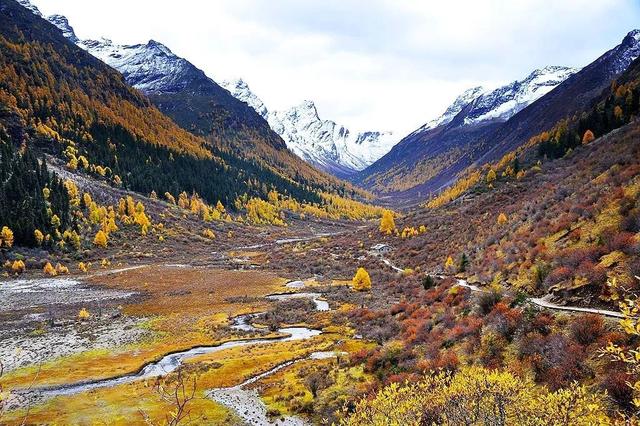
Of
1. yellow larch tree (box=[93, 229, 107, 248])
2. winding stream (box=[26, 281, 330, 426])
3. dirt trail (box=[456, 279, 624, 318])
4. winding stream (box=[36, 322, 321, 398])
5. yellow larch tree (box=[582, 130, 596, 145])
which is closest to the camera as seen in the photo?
dirt trail (box=[456, 279, 624, 318])

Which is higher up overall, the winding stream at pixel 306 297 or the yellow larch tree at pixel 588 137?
the yellow larch tree at pixel 588 137

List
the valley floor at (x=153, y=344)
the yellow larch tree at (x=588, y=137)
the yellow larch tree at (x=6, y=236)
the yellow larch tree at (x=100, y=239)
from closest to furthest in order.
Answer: the valley floor at (x=153, y=344) → the yellow larch tree at (x=6, y=236) → the yellow larch tree at (x=588, y=137) → the yellow larch tree at (x=100, y=239)

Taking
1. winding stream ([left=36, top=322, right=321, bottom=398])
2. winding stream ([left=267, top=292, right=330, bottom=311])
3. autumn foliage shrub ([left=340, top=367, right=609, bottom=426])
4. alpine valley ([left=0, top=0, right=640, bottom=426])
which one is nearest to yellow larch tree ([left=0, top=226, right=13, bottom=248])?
alpine valley ([left=0, top=0, right=640, bottom=426])

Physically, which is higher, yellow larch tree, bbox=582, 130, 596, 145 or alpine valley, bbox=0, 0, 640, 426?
yellow larch tree, bbox=582, 130, 596, 145

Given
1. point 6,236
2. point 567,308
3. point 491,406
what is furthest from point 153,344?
point 6,236

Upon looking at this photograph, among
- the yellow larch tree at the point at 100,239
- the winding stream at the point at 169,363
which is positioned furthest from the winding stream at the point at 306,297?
the yellow larch tree at the point at 100,239

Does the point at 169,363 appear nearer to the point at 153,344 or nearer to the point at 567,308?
the point at 153,344

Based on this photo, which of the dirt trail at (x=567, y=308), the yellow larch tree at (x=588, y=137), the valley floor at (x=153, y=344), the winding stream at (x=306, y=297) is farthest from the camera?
the yellow larch tree at (x=588, y=137)

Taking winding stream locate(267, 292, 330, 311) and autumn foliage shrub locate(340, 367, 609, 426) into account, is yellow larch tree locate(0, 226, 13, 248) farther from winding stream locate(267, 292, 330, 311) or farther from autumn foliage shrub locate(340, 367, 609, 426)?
autumn foliage shrub locate(340, 367, 609, 426)

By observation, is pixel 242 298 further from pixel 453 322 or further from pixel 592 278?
pixel 592 278

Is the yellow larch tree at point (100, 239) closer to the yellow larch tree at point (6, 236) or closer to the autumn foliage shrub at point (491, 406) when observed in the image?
the yellow larch tree at point (6, 236)

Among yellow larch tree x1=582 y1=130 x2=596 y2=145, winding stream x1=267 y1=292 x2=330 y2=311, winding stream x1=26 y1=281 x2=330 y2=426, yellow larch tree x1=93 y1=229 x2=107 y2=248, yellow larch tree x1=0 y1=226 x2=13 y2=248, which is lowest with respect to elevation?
winding stream x1=267 y1=292 x2=330 y2=311

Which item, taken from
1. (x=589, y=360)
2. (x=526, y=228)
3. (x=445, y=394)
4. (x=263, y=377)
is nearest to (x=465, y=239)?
(x=526, y=228)

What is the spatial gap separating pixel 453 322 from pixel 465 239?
48594 mm
